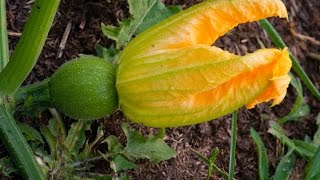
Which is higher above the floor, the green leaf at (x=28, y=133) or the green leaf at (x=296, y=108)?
the green leaf at (x=28, y=133)

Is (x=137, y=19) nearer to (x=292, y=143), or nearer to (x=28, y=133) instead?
(x=28, y=133)

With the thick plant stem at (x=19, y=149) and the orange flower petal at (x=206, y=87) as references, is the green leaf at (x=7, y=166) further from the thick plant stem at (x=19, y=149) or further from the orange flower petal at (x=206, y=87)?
the orange flower petal at (x=206, y=87)

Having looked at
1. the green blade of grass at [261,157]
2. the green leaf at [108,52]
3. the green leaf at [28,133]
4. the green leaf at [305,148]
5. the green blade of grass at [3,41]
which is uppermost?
the green blade of grass at [3,41]

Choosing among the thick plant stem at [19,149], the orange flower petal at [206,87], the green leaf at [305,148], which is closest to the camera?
the orange flower petal at [206,87]

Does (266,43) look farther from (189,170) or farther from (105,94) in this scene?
(105,94)

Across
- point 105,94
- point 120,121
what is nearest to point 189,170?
point 120,121

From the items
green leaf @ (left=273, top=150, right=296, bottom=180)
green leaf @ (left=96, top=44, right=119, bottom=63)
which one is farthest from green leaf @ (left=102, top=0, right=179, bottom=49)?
green leaf @ (left=273, top=150, right=296, bottom=180)

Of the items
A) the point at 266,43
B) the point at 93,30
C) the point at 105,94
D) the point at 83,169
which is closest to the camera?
the point at 105,94

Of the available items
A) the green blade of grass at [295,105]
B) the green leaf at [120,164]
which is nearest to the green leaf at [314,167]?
the green blade of grass at [295,105]

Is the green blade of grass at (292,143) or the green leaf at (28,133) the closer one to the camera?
the green leaf at (28,133)
